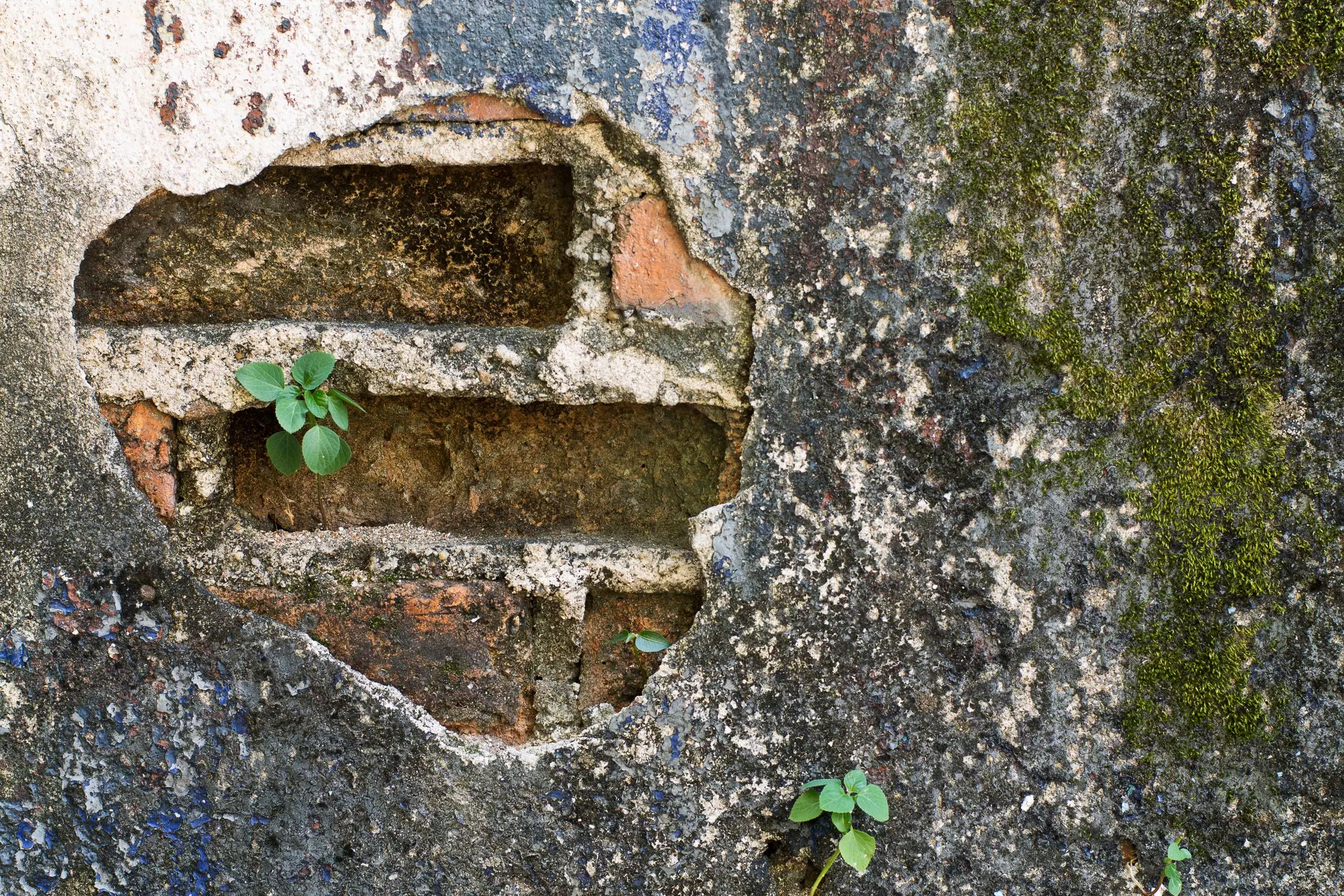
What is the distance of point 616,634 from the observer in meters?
1.35

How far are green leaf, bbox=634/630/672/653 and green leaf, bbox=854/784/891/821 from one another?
32cm

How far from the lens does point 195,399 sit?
128cm

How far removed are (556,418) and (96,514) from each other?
2.08 feet

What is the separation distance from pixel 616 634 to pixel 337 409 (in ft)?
1.63

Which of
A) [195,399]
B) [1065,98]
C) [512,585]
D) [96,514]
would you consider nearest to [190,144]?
[195,399]

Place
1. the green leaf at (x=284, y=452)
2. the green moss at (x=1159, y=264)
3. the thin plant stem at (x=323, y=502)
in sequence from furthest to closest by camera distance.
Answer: the thin plant stem at (x=323, y=502), the green leaf at (x=284, y=452), the green moss at (x=1159, y=264)

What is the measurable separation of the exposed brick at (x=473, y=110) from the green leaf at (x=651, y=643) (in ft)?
2.30

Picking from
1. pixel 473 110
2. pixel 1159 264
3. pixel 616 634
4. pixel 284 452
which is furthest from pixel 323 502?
pixel 1159 264

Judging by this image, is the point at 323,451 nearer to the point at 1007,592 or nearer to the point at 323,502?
the point at 323,502

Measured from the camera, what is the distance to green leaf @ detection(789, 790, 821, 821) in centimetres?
124

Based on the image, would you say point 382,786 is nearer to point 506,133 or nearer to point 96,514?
point 96,514

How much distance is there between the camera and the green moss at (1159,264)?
3.84 feet

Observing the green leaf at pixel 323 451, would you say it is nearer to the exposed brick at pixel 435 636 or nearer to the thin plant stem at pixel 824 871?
the exposed brick at pixel 435 636

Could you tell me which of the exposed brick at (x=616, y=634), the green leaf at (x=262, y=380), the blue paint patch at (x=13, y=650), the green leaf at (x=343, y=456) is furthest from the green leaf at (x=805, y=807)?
the blue paint patch at (x=13, y=650)
